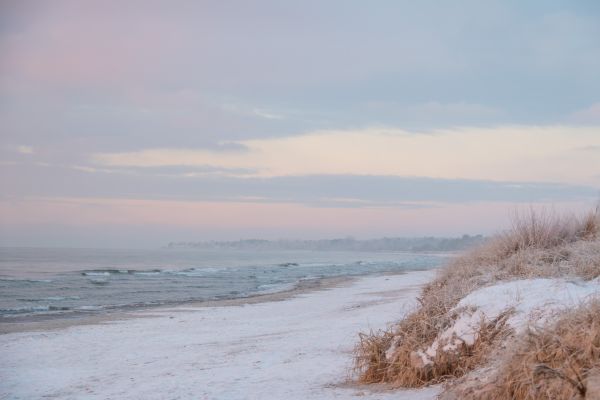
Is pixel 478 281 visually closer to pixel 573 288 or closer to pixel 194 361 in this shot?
pixel 573 288

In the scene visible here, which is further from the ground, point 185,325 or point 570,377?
point 570,377

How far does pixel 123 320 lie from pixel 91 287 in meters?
15.9

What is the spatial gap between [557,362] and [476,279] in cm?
379

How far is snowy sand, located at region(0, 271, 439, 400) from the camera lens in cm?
783

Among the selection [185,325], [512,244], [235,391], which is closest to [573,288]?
[512,244]

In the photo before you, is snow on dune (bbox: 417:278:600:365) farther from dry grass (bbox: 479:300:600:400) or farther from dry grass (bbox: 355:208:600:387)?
dry grass (bbox: 479:300:600:400)

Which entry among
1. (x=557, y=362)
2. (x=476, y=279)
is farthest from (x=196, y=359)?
(x=557, y=362)

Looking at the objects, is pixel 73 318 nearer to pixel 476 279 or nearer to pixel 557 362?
pixel 476 279

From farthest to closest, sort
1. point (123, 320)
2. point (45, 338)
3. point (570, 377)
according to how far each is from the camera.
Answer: point (123, 320) → point (45, 338) → point (570, 377)

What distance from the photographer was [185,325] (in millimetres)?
16094

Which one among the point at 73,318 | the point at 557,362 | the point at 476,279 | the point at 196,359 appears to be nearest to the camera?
the point at 557,362

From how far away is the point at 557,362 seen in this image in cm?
505

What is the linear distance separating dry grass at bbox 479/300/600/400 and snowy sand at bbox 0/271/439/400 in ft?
4.35

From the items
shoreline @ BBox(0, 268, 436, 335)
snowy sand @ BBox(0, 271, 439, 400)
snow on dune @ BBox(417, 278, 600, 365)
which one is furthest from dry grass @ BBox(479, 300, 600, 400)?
shoreline @ BBox(0, 268, 436, 335)
